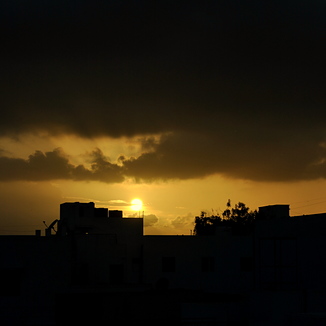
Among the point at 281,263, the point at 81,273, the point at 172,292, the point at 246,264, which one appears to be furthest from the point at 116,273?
the point at 172,292

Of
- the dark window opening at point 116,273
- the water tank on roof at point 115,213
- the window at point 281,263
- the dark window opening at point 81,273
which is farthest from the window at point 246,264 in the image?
the window at point 281,263

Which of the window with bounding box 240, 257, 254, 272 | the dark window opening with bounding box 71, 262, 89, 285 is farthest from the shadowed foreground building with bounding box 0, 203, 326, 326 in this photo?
the window with bounding box 240, 257, 254, 272

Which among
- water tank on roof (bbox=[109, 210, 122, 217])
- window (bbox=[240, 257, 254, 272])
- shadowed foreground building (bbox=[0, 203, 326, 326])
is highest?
water tank on roof (bbox=[109, 210, 122, 217])

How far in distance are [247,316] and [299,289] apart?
3423mm

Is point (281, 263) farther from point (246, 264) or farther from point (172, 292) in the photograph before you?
point (246, 264)

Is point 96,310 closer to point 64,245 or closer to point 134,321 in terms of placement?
point 134,321

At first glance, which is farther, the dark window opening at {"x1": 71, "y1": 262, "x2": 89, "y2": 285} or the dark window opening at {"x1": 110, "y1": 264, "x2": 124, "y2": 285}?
the dark window opening at {"x1": 110, "y1": 264, "x2": 124, "y2": 285}

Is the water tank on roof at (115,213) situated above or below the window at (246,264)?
above

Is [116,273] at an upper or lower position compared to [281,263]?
lower

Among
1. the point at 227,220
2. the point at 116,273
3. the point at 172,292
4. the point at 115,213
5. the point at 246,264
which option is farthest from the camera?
the point at 227,220

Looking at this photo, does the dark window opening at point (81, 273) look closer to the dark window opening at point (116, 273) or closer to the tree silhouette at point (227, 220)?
the dark window opening at point (116, 273)

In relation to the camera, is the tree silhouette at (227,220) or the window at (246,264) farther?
the tree silhouette at (227,220)

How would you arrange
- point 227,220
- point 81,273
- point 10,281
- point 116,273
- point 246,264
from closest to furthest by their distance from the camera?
point 10,281 → point 81,273 → point 116,273 → point 246,264 → point 227,220

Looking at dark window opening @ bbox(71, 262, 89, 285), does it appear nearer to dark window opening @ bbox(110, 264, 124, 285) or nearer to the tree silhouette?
dark window opening @ bbox(110, 264, 124, 285)
